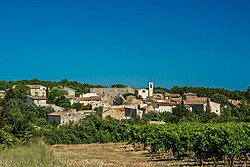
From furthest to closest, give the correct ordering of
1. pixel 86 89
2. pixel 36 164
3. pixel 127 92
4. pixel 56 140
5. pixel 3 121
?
pixel 86 89 → pixel 127 92 → pixel 56 140 → pixel 3 121 → pixel 36 164

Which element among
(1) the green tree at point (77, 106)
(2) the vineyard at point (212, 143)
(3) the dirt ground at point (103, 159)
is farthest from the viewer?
(1) the green tree at point (77, 106)

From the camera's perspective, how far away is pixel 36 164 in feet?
29.0

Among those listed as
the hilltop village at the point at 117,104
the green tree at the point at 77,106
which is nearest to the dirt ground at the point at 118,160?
the hilltop village at the point at 117,104

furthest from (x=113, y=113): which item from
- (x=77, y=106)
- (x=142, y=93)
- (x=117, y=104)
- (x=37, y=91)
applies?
(x=142, y=93)

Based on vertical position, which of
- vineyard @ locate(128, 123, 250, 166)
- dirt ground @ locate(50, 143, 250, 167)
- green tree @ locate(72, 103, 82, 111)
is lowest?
dirt ground @ locate(50, 143, 250, 167)

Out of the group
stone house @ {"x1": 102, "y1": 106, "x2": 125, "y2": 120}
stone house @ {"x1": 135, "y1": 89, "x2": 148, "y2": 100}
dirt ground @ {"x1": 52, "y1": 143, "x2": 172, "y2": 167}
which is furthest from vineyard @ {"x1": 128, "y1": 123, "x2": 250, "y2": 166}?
stone house @ {"x1": 135, "y1": 89, "x2": 148, "y2": 100}

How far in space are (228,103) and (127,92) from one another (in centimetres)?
3160

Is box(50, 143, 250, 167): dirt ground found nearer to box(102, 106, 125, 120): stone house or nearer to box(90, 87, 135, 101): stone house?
box(102, 106, 125, 120): stone house

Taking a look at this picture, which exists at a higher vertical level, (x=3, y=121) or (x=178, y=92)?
(x=178, y=92)

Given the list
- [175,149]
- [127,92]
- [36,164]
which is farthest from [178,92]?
[36,164]

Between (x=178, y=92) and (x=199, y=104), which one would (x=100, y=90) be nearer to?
(x=178, y=92)

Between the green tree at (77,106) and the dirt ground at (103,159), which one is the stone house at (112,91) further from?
the dirt ground at (103,159)

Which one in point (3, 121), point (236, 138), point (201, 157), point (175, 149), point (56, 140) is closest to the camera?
point (236, 138)

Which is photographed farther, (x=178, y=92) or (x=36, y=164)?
(x=178, y=92)
